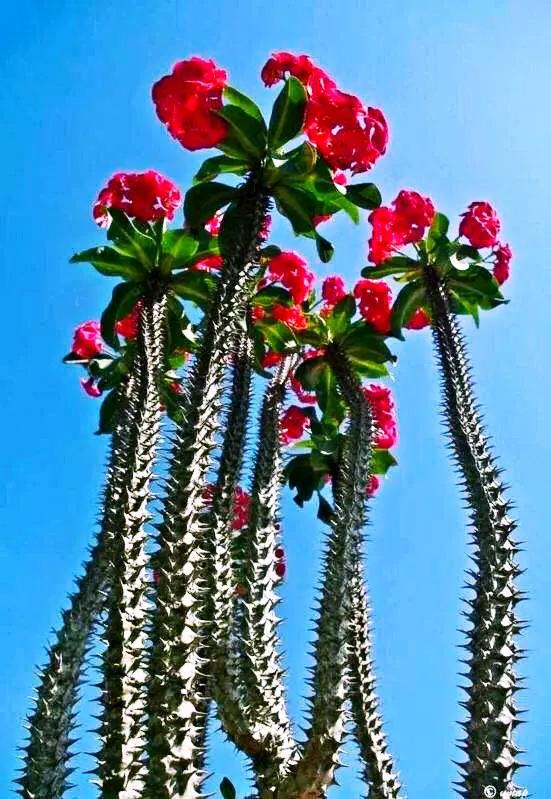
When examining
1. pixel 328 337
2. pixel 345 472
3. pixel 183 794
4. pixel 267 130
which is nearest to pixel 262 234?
pixel 267 130

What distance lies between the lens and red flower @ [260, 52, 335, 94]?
6.72m

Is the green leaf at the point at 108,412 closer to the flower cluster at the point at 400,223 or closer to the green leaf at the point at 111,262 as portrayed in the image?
the green leaf at the point at 111,262

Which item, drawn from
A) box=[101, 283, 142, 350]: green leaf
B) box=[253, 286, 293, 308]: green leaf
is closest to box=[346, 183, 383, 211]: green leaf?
box=[253, 286, 293, 308]: green leaf

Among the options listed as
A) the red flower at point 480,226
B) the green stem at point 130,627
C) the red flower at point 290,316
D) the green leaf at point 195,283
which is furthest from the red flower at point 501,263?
the green stem at point 130,627

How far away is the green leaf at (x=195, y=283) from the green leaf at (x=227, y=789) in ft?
14.2

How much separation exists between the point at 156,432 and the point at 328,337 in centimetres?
357

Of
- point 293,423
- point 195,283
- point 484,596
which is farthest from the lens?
point 293,423

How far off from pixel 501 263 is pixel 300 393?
2684 mm

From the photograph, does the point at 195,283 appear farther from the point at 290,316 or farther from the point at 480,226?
the point at 480,226

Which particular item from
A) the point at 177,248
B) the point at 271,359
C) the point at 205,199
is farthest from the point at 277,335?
the point at 205,199

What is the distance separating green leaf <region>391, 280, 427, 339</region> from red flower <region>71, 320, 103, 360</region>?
3.25 m

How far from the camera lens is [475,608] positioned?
20.0 ft

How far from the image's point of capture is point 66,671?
6188mm

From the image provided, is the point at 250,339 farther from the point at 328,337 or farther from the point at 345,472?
the point at 345,472
